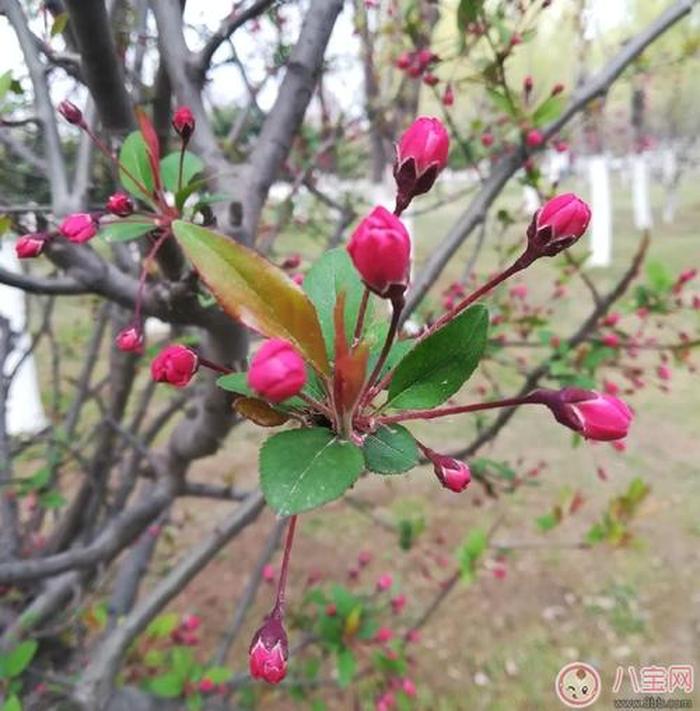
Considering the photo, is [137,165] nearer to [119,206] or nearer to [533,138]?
[119,206]

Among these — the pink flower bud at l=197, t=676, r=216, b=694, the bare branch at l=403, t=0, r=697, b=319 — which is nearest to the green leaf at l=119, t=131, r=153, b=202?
the bare branch at l=403, t=0, r=697, b=319

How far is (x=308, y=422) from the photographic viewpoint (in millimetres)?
571

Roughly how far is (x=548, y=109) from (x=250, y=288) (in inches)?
50.2

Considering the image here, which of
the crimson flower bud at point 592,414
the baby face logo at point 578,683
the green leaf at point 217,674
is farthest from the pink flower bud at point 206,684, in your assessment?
the crimson flower bud at point 592,414

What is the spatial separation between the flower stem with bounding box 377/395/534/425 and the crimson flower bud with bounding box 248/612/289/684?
0.19m

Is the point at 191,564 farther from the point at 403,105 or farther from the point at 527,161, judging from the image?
the point at 403,105

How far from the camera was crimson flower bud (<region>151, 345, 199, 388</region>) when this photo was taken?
54 centimetres

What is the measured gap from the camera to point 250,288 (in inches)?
19.6

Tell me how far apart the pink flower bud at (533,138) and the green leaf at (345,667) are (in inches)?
54.3

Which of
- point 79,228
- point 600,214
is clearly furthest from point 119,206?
point 600,214

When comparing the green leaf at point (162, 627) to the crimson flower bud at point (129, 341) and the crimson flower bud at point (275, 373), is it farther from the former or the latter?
the crimson flower bud at point (275, 373)

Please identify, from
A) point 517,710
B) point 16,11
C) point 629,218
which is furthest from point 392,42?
point 629,218

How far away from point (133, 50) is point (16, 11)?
2.66 ft

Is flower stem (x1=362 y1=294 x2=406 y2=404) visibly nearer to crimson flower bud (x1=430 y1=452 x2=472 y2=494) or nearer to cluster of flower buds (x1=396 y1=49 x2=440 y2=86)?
crimson flower bud (x1=430 y1=452 x2=472 y2=494)
